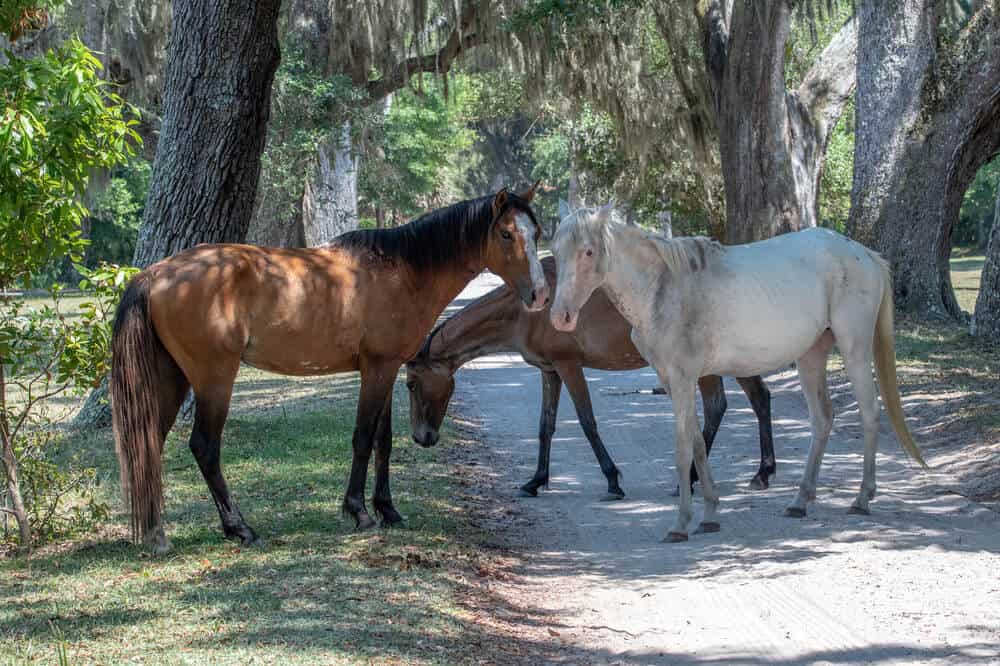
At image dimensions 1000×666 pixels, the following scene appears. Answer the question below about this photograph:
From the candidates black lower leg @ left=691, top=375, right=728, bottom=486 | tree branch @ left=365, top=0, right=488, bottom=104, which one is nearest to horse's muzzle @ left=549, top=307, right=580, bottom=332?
black lower leg @ left=691, top=375, right=728, bottom=486

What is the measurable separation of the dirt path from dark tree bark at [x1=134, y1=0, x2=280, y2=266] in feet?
11.0

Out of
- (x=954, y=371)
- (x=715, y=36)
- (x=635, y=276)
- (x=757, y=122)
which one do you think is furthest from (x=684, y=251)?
(x=715, y=36)

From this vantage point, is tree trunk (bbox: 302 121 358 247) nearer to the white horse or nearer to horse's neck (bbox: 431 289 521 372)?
horse's neck (bbox: 431 289 521 372)

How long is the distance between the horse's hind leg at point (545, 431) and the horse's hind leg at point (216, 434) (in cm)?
268

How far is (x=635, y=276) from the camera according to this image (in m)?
7.16

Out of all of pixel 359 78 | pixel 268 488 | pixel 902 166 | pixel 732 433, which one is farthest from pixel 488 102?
pixel 268 488

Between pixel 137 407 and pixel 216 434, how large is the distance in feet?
1.64

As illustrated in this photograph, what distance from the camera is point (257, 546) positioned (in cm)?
644

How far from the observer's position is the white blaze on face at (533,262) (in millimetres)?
6730

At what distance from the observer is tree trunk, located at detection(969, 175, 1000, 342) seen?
1302cm

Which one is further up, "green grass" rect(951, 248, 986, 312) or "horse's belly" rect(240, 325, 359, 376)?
"green grass" rect(951, 248, 986, 312)

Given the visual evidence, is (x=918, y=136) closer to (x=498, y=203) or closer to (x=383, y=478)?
(x=498, y=203)

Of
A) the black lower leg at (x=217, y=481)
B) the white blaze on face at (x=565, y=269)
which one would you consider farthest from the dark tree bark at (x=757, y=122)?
the black lower leg at (x=217, y=481)

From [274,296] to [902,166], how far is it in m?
12.3
